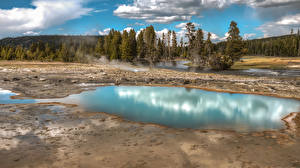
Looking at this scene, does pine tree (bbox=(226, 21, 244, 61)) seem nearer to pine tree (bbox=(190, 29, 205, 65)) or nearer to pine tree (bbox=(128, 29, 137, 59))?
pine tree (bbox=(190, 29, 205, 65))

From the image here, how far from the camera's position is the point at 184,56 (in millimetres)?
119000

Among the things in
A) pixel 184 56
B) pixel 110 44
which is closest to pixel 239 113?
pixel 110 44

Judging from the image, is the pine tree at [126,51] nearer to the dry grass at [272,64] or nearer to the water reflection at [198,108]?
the dry grass at [272,64]

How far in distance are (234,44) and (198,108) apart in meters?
44.6

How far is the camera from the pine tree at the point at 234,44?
178 ft

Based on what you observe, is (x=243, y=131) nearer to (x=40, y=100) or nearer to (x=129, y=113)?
(x=129, y=113)

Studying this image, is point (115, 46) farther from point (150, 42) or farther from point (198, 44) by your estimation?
point (198, 44)

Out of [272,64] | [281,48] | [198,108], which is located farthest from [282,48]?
[198,108]

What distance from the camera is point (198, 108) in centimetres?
1530

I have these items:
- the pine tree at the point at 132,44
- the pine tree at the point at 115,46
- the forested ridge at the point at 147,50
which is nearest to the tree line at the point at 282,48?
the forested ridge at the point at 147,50

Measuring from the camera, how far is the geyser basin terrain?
1192 cm

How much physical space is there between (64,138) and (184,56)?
372 feet

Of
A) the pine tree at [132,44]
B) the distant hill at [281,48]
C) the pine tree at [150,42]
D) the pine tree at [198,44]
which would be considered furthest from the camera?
the distant hill at [281,48]

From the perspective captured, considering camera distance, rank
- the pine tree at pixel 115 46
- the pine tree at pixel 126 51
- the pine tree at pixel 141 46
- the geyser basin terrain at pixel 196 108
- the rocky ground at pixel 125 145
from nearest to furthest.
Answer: the rocky ground at pixel 125 145
the geyser basin terrain at pixel 196 108
the pine tree at pixel 126 51
the pine tree at pixel 115 46
the pine tree at pixel 141 46
